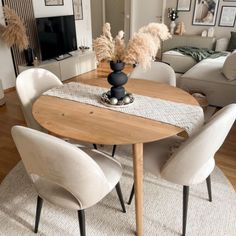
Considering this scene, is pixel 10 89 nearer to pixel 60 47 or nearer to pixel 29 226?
pixel 60 47

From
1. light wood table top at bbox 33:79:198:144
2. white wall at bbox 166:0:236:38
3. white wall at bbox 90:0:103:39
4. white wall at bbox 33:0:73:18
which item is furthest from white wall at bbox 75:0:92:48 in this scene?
light wood table top at bbox 33:79:198:144

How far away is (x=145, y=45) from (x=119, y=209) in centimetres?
114

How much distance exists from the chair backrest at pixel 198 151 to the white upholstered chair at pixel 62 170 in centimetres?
34

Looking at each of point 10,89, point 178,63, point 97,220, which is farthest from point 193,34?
point 97,220

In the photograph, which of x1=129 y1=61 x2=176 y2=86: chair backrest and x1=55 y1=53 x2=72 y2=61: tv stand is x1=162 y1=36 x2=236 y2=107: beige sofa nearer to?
x1=129 y1=61 x2=176 y2=86: chair backrest

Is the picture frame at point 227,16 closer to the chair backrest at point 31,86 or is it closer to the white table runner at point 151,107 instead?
the white table runner at point 151,107

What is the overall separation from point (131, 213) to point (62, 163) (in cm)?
87

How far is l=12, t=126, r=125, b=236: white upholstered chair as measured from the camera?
983 millimetres

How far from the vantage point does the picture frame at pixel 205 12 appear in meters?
5.08

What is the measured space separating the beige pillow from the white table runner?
1570mm

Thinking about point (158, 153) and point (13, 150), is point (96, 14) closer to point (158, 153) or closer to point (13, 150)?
point (13, 150)

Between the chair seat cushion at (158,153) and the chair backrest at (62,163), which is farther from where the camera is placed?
the chair seat cushion at (158,153)

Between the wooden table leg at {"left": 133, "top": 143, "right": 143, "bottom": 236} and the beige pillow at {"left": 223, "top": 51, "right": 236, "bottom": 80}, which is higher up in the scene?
the beige pillow at {"left": 223, "top": 51, "right": 236, "bottom": 80}

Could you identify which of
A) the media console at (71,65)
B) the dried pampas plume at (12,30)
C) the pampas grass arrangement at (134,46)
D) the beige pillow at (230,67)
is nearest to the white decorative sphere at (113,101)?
the pampas grass arrangement at (134,46)
